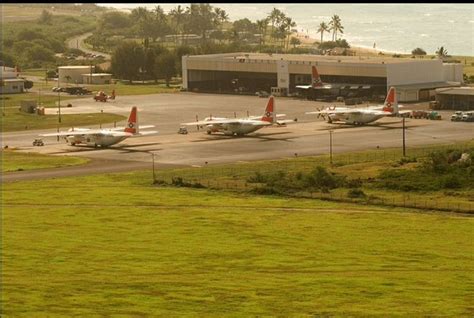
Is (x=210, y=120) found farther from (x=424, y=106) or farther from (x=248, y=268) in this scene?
(x=248, y=268)

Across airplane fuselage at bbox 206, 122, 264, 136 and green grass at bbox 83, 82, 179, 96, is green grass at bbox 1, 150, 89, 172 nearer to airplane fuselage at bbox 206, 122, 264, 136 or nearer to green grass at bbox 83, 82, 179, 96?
airplane fuselage at bbox 206, 122, 264, 136

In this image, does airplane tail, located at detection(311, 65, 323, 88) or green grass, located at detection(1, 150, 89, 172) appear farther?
airplane tail, located at detection(311, 65, 323, 88)

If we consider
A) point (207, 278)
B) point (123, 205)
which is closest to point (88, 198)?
point (123, 205)

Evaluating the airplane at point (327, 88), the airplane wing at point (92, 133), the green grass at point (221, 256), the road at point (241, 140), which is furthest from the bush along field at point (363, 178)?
the airplane at point (327, 88)

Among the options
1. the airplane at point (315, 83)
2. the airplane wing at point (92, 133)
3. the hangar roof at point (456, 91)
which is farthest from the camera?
the airplane at point (315, 83)

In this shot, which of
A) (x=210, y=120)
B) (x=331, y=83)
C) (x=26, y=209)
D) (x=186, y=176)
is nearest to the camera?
(x=26, y=209)

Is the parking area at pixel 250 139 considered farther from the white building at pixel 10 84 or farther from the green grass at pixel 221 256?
the white building at pixel 10 84

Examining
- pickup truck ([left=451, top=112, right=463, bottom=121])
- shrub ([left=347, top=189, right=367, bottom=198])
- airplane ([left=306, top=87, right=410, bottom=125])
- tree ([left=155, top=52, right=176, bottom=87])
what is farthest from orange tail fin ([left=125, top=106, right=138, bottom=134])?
tree ([left=155, top=52, right=176, bottom=87])
